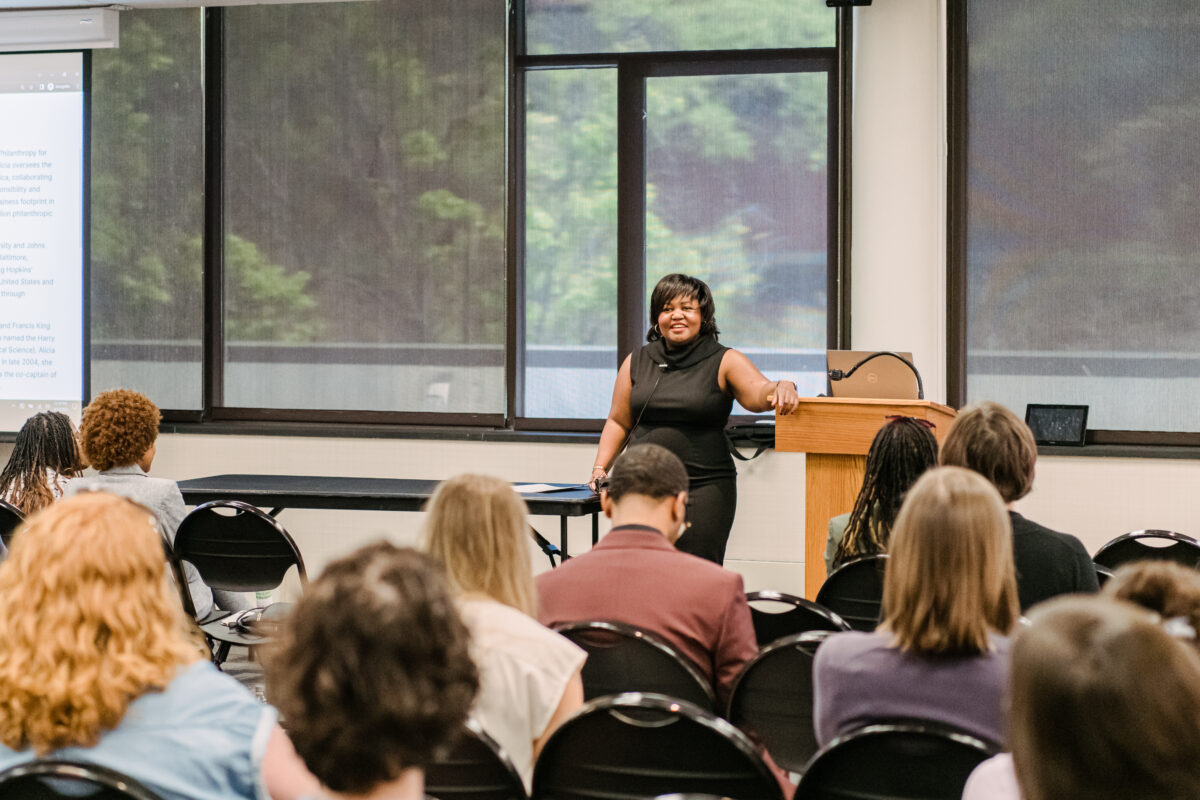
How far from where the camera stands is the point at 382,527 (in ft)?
20.4

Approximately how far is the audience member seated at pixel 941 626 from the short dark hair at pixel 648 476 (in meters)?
0.72

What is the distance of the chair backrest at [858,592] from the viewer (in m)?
2.77

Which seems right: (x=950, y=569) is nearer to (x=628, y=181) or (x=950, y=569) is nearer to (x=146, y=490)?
(x=146, y=490)

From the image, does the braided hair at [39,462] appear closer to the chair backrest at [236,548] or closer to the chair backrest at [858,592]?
the chair backrest at [236,548]

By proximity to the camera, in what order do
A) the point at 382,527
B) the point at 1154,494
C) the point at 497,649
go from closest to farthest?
1. the point at 497,649
2. the point at 1154,494
3. the point at 382,527

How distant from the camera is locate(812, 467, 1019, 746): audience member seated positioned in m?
1.73

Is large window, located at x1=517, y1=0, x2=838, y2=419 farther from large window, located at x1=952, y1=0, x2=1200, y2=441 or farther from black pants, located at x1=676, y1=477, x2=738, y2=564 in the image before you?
black pants, located at x1=676, y1=477, x2=738, y2=564

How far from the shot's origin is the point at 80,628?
146 cm

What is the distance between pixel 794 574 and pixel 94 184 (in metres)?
4.48

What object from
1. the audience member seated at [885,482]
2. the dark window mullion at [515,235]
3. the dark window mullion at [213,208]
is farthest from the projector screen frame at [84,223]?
the audience member seated at [885,482]

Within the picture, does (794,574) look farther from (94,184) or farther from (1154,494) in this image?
(94,184)

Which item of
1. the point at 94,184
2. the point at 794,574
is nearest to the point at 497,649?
the point at 794,574

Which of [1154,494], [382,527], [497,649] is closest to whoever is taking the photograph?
[497,649]

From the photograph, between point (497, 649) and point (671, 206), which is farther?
point (671, 206)
